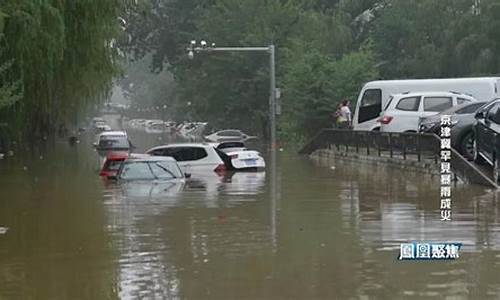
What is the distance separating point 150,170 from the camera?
26.7 meters

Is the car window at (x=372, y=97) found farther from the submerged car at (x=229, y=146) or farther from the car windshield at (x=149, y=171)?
the car windshield at (x=149, y=171)

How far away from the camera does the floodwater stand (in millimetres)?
10578

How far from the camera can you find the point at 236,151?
35.8 meters

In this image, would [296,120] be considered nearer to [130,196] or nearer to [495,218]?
[130,196]

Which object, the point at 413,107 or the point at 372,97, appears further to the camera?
the point at 372,97

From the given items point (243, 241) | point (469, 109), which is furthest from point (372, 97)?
point (243, 241)

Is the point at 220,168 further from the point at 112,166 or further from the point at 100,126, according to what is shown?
the point at 100,126

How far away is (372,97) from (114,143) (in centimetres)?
2668

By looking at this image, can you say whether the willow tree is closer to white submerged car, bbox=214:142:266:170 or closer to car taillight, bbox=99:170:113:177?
car taillight, bbox=99:170:113:177

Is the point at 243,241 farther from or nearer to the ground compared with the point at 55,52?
nearer to the ground

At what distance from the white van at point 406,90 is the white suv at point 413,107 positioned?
Result: 4.93ft

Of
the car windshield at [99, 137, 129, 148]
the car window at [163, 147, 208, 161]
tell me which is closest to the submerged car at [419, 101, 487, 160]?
the car window at [163, 147, 208, 161]

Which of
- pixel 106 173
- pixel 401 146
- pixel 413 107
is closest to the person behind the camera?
pixel 401 146

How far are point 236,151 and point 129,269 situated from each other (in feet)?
78.9
